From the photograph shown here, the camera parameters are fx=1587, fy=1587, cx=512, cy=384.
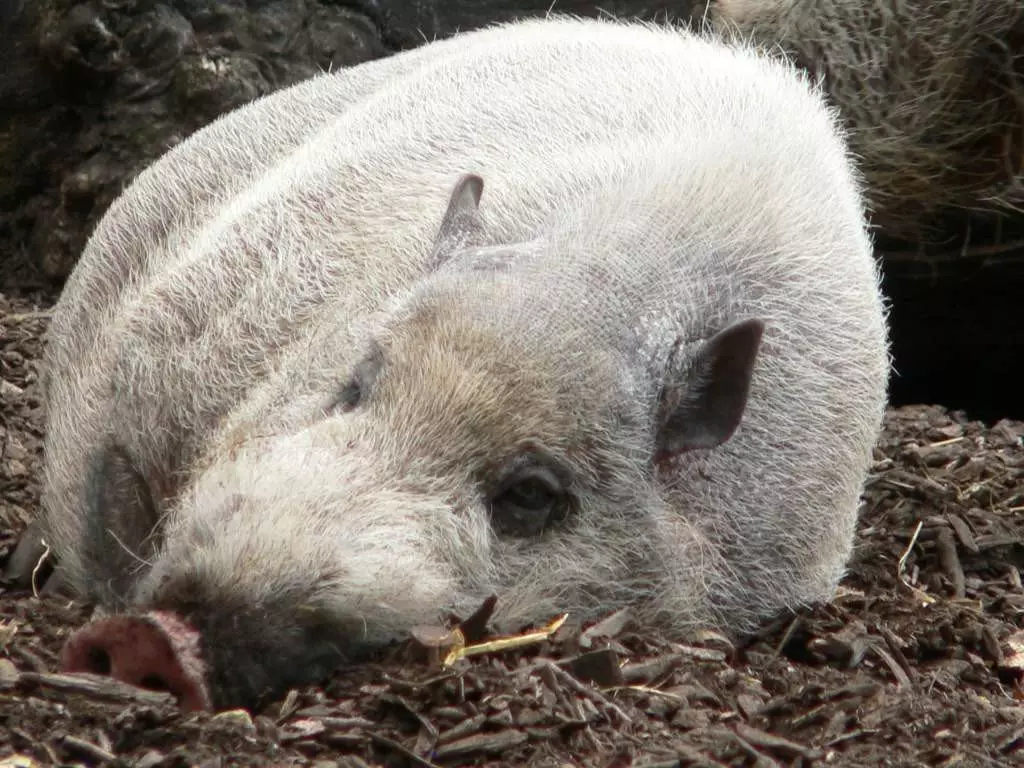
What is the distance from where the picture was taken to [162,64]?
27.7 ft

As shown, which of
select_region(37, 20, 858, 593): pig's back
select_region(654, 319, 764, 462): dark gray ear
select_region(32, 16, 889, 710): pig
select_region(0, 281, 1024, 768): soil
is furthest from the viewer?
select_region(37, 20, 858, 593): pig's back

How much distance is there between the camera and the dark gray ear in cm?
417

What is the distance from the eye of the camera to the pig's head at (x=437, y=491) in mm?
3447

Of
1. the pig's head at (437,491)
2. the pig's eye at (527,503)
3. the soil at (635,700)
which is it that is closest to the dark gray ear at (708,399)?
the pig's head at (437,491)

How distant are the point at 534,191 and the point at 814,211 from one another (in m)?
0.92

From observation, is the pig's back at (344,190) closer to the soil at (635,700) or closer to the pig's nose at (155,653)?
the soil at (635,700)

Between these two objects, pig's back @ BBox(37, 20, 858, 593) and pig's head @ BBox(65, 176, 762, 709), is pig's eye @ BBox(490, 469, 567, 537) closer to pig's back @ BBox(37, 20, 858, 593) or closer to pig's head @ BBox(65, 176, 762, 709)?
pig's head @ BBox(65, 176, 762, 709)

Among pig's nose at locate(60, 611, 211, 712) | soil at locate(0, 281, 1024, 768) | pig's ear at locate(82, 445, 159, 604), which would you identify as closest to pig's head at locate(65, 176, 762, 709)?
pig's nose at locate(60, 611, 211, 712)

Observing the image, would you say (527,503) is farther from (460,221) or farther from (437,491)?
(460,221)

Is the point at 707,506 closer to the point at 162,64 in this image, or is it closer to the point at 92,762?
the point at 92,762

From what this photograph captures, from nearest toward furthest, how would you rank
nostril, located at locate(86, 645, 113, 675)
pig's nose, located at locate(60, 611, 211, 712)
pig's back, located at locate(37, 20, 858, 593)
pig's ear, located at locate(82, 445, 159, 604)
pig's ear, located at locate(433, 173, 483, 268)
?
pig's nose, located at locate(60, 611, 211, 712)
nostril, located at locate(86, 645, 113, 675)
pig's ear, located at locate(433, 173, 483, 268)
pig's back, located at locate(37, 20, 858, 593)
pig's ear, located at locate(82, 445, 159, 604)

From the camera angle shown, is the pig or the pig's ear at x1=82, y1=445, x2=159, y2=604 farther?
the pig's ear at x1=82, y1=445, x2=159, y2=604

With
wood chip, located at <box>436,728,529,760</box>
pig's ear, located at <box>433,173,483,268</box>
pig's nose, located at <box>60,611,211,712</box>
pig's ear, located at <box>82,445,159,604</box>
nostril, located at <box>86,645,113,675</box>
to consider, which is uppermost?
pig's ear, located at <box>433,173,483,268</box>

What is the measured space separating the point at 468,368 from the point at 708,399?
710 mm
